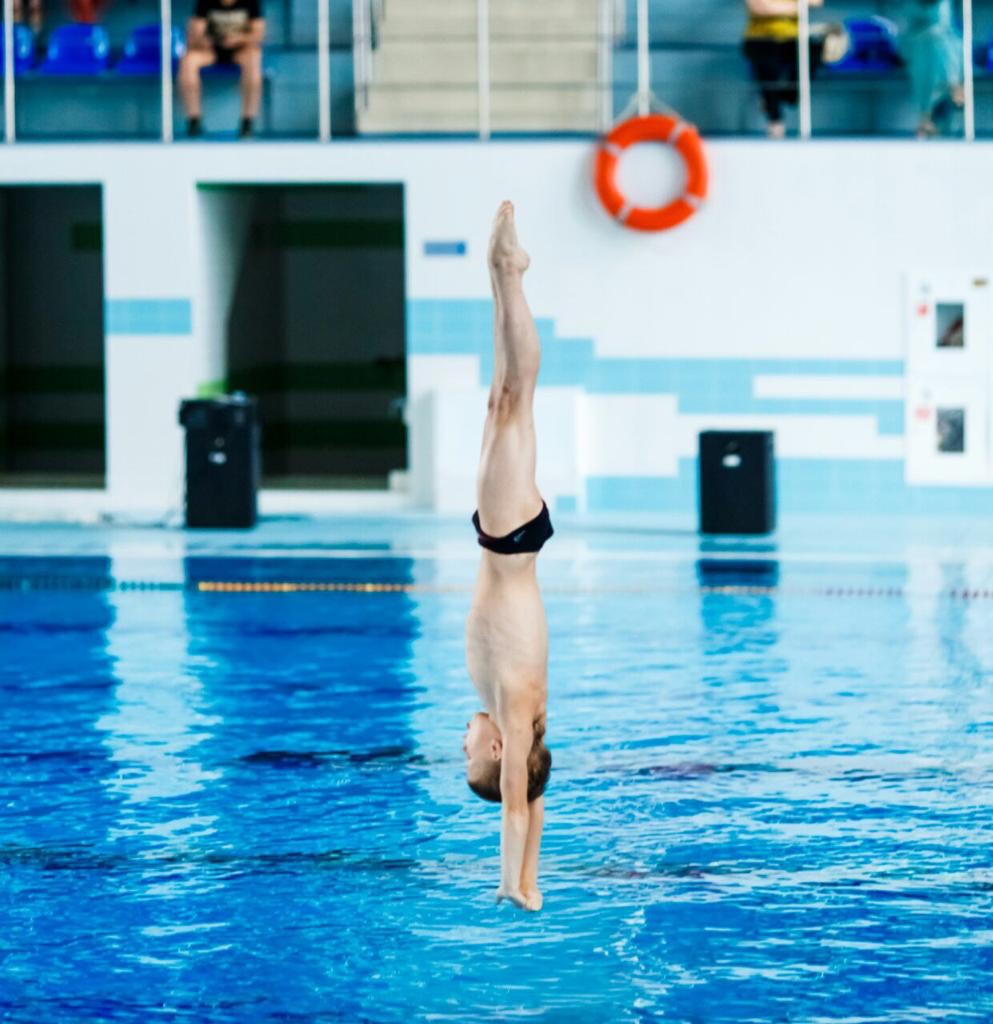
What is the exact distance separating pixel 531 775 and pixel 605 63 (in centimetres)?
1383

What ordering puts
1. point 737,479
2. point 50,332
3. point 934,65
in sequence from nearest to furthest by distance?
1. point 737,479
2. point 934,65
3. point 50,332

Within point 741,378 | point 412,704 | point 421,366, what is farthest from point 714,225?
point 412,704

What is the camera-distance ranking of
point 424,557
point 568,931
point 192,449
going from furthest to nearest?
point 192,449 → point 424,557 → point 568,931

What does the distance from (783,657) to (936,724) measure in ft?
6.14

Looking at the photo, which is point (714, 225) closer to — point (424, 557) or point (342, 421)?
point (424, 557)

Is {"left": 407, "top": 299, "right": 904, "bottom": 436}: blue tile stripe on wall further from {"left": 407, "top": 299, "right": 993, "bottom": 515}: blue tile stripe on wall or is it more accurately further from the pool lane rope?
the pool lane rope

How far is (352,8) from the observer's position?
18438 mm

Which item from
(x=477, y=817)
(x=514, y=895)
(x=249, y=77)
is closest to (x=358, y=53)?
(x=249, y=77)

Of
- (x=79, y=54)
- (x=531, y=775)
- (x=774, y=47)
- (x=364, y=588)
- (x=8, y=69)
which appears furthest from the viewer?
(x=79, y=54)

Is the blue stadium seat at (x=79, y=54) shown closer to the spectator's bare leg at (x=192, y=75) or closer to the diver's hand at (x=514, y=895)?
the spectator's bare leg at (x=192, y=75)

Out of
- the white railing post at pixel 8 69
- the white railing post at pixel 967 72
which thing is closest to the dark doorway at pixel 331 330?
the white railing post at pixel 8 69

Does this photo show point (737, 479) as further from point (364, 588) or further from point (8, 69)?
point (8, 69)

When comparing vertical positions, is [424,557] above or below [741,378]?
below

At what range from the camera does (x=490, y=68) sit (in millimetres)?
18172
